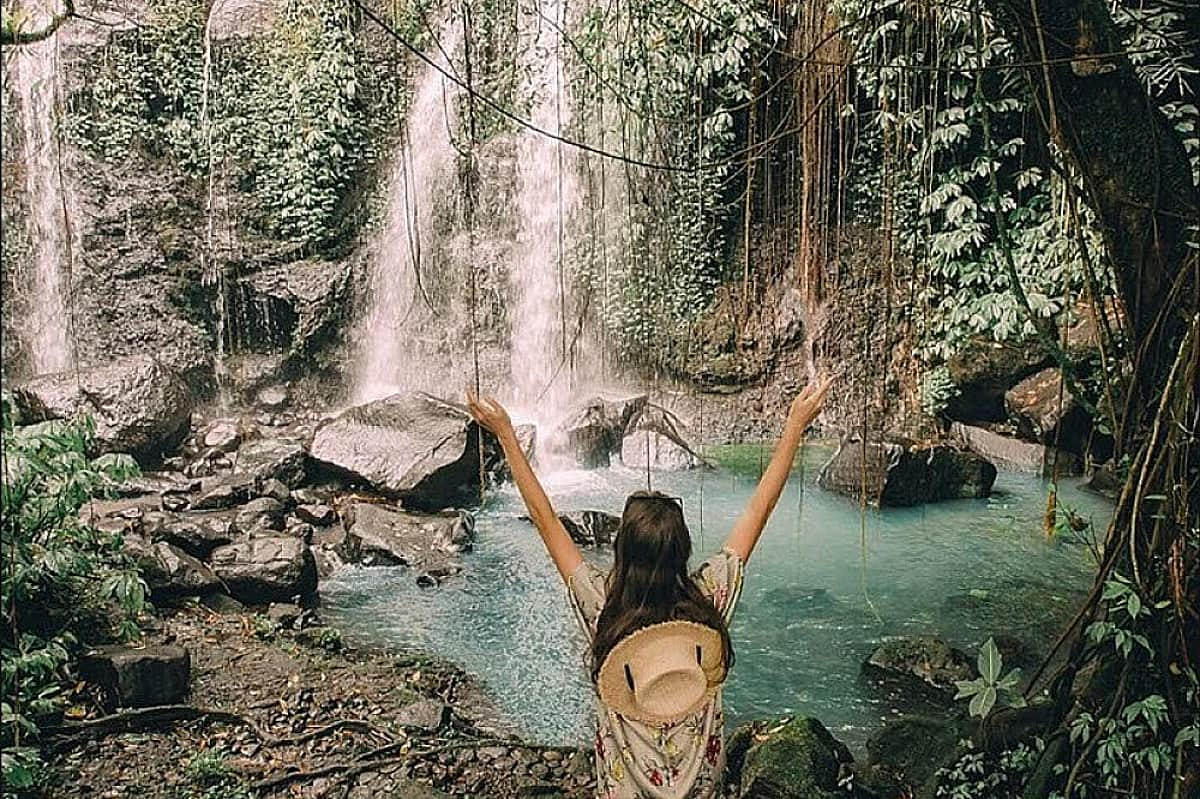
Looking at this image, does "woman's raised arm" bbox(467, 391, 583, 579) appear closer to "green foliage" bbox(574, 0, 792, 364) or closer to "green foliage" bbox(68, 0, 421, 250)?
"green foliage" bbox(574, 0, 792, 364)

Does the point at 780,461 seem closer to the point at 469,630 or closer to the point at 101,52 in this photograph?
the point at 469,630

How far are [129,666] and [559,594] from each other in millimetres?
2819

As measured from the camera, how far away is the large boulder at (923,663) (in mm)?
4949

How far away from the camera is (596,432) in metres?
9.08

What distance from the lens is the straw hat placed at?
201 cm

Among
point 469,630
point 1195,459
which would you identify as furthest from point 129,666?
point 1195,459

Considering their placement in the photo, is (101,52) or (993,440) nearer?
(993,440)

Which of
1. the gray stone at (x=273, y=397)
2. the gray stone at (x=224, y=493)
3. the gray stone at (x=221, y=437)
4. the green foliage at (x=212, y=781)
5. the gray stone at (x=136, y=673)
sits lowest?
the green foliage at (x=212, y=781)

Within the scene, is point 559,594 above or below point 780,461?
below

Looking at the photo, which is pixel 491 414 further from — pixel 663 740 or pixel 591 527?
pixel 591 527

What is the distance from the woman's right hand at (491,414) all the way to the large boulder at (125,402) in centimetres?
646

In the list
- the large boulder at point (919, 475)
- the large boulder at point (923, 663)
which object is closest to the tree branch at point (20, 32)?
the large boulder at point (923, 663)

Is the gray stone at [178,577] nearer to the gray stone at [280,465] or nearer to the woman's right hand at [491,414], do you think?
the gray stone at [280,465]

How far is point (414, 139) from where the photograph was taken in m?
10.8
